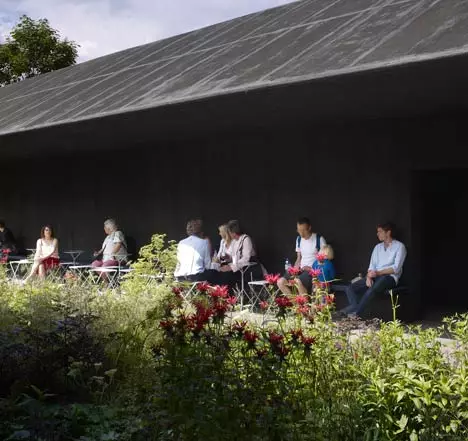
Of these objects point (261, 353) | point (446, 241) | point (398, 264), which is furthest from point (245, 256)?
point (261, 353)

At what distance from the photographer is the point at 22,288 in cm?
884

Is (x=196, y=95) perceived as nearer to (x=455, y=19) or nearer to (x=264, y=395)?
(x=455, y=19)

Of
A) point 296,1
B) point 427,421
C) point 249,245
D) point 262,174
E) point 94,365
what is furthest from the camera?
point 296,1

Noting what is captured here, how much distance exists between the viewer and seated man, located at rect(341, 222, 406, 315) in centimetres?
896

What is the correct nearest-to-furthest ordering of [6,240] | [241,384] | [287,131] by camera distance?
[241,384] → [287,131] → [6,240]

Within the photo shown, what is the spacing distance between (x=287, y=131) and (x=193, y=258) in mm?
2266

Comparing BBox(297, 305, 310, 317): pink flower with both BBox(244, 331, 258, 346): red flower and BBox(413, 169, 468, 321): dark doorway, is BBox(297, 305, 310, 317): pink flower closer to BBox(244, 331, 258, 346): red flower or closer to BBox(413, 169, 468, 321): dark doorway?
BBox(244, 331, 258, 346): red flower

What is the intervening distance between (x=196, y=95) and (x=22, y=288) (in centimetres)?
285

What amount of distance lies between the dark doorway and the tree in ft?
97.5

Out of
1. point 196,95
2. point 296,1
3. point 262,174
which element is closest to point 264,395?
point 196,95

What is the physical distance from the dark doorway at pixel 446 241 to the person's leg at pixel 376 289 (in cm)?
184

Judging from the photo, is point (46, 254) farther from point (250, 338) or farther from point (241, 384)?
point (250, 338)

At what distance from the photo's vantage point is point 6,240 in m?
15.7

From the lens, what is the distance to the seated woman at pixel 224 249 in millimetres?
10789
